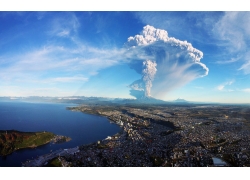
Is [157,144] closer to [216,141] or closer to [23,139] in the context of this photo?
[216,141]

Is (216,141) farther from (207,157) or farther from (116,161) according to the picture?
(116,161)

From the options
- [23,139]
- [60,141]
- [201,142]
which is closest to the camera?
[201,142]

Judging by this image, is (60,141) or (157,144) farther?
(60,141)

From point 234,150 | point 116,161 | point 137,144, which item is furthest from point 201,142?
point 116,161

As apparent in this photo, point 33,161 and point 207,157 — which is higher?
point 207,157

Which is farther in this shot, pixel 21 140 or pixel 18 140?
pixel 21 140

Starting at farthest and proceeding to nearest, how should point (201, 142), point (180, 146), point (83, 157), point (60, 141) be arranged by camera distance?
point (60, 141) < point (201, 142) < point (180, 146) < point (83, 157)

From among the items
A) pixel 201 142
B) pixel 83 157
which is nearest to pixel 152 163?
pixel 83 157
